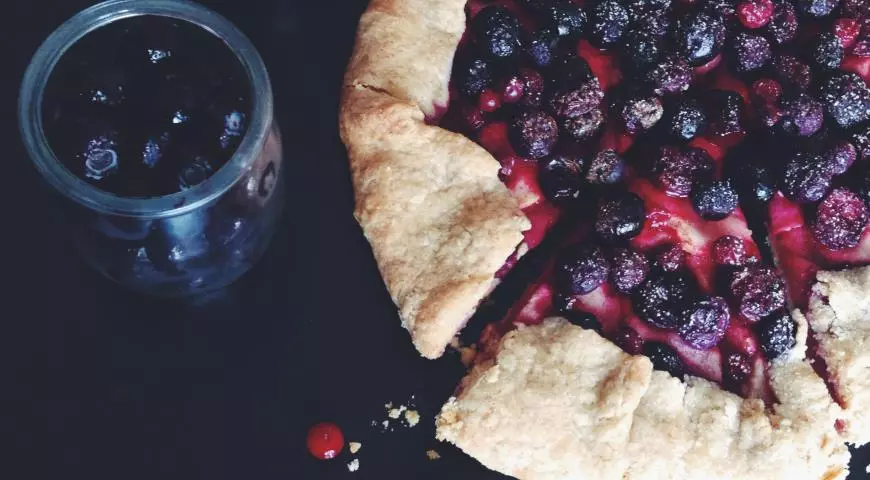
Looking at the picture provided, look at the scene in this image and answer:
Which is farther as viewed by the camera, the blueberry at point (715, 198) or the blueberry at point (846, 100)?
the blueberry at point (846, 100)

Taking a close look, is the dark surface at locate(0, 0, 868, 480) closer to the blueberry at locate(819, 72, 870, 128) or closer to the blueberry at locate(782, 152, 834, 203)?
the blueberry at locate(782, 152, 834, 203)

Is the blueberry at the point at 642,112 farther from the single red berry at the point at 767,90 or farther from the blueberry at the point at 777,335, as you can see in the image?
the blueberry at the point at 777,335

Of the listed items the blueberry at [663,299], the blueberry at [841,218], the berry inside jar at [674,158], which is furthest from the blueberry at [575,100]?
the blueberry at [841,218]

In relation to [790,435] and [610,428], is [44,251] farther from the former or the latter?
[790,435]

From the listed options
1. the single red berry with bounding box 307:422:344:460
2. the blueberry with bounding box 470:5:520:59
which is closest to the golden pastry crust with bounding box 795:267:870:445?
the blueberry with bounding box 470:5:520:59

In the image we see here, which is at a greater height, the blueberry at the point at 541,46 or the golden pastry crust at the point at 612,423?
the blueberry at the point at 541,46

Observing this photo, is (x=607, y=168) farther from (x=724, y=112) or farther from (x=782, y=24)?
(x=782, y=24)

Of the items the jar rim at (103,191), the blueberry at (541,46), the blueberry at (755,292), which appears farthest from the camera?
the blueberry at (541,46)
